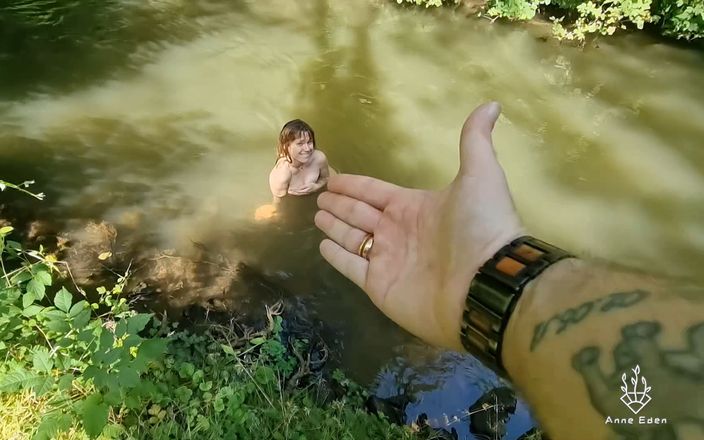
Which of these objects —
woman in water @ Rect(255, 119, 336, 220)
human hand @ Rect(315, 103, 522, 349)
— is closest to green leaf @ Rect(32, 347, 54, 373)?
human hand @ Rect(315, 103, 522, 349)

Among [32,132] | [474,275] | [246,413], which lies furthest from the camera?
[32,132]

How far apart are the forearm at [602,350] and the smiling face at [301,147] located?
8.31 ft

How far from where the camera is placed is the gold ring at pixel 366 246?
259 cm

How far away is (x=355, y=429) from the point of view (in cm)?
271

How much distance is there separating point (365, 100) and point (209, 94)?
4.70 feet

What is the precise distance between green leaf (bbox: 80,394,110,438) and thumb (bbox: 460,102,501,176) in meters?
1.72

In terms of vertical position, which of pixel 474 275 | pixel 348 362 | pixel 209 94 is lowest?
pixel 348 362

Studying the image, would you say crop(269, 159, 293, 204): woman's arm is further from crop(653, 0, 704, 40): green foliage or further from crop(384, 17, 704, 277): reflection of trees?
crop(653, 0, 704, 40): green foliage

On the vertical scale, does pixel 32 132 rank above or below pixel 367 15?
below

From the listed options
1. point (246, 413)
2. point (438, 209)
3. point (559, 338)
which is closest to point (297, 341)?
point (246, 413)

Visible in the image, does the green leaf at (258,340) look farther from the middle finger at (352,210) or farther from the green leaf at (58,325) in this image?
the green leaf at (58,325)

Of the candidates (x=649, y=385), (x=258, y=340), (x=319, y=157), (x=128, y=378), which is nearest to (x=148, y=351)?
(x=128, y=378)

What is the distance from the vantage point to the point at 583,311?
154cm

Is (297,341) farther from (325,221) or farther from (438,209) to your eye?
(438,209)
